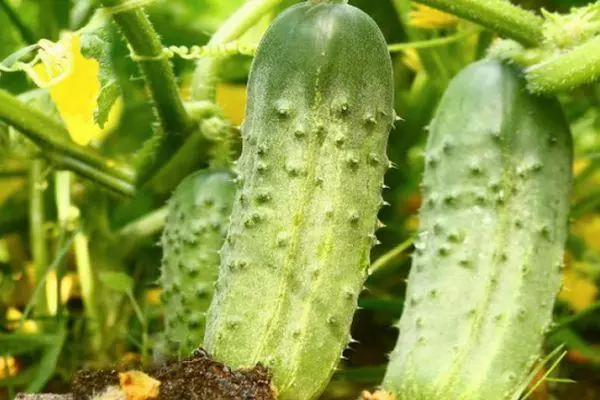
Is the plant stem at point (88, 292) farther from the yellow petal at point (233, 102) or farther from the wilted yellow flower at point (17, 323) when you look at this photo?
the yellow petal at point (233, 102)

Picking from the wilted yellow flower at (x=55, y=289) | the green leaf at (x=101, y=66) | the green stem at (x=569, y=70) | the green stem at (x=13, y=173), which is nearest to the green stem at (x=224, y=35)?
the green leaf at (x=101, y=66)

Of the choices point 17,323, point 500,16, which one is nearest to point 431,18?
point 500,16

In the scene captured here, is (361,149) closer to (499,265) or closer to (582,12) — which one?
(499,265)

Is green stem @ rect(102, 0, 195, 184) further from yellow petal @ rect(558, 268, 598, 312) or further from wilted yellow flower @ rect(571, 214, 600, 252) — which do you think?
wilted yellow flower @ rect(571, 214, 600, 252)

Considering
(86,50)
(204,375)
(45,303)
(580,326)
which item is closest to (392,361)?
(204,375)

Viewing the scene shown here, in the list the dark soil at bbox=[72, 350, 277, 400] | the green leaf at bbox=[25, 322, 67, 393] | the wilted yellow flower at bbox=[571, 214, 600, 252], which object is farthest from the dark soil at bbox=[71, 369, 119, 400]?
the wilted yellow flower at bbox=[571, 214, 600, 252]

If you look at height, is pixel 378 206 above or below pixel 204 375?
above
